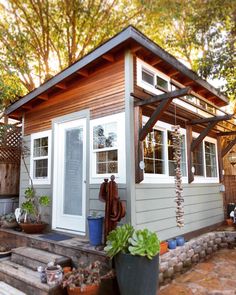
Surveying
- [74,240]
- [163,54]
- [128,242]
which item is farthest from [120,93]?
[74,240]

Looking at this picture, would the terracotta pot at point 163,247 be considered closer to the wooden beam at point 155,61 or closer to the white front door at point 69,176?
the white front door at point 69,176

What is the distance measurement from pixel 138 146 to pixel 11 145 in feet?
12.5

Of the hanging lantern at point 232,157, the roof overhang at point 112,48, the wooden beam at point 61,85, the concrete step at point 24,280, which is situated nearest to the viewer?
the concrete step at point 24,280

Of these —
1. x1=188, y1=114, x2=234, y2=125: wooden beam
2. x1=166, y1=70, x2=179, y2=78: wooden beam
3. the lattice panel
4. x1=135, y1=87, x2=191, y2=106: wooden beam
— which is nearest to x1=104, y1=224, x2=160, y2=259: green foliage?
x1=135, y1=87, x2=191, y2=106: wooden beam

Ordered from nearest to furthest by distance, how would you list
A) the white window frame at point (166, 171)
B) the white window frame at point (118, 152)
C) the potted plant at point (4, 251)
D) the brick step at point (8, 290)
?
the brick step at point (8, 290) < the white window frame at point (118, 152) < the white window frame at point (166, 171) < the potted plant at point (4, 251)

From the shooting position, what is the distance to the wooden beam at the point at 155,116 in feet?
12.0

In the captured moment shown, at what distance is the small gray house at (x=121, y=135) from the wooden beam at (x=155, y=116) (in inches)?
0.6

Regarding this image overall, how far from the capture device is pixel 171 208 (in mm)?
4551

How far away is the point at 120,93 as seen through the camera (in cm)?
402

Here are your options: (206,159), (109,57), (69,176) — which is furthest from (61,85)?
(206,159)

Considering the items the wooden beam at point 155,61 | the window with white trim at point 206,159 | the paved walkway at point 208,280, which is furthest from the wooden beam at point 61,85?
the paved walkway at point 208,280

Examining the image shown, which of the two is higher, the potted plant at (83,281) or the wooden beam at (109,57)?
the wooden beam at (109,57)

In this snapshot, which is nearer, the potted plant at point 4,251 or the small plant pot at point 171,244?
the small plant pot at point 171,244

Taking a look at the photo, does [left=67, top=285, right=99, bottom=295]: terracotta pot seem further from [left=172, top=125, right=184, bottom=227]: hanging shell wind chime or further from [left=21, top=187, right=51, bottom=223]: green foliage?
[left=21, top=187, right=51, bottom=223]: green foliage
